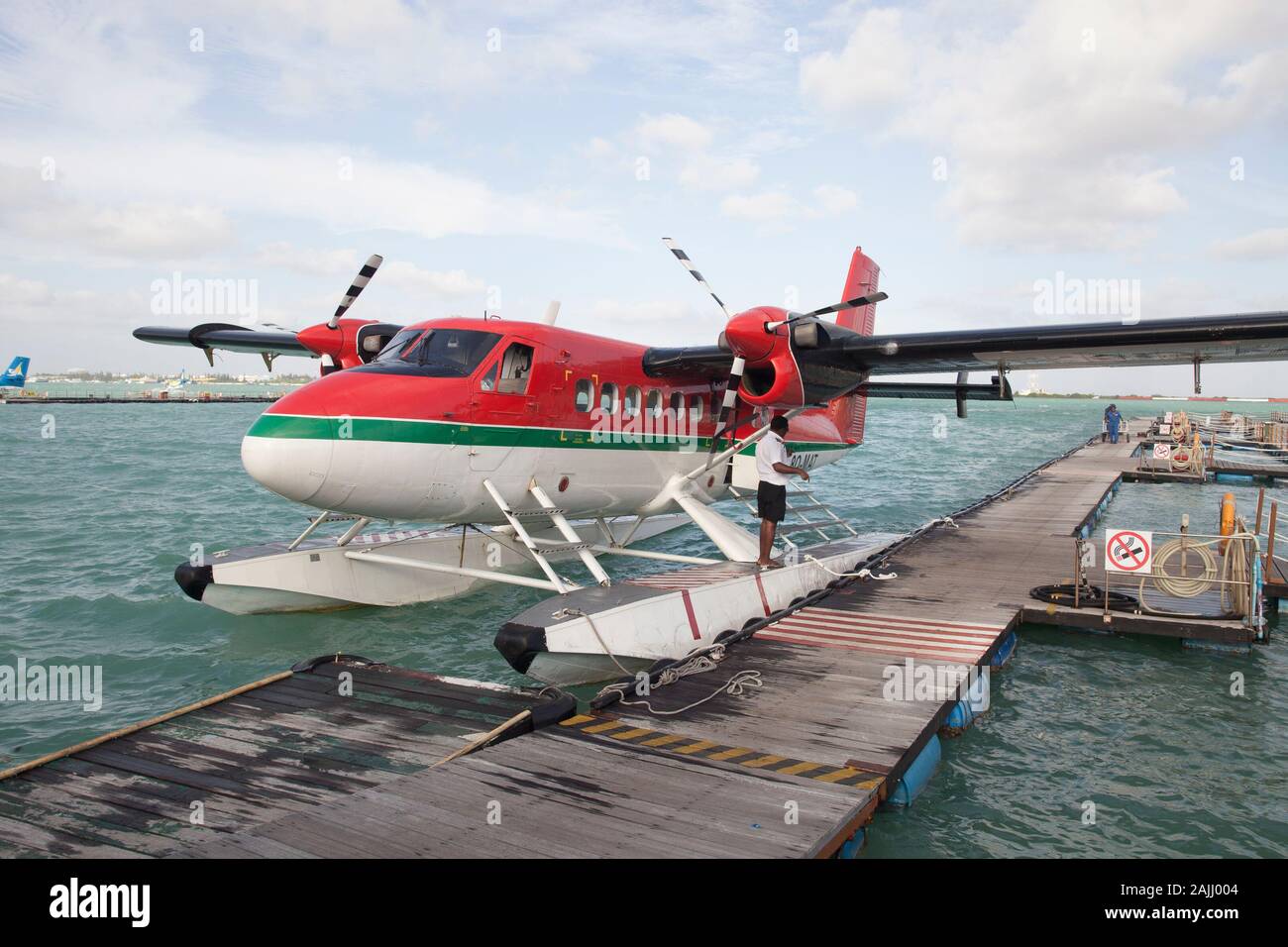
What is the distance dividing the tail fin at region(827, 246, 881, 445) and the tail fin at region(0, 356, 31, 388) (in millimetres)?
114312

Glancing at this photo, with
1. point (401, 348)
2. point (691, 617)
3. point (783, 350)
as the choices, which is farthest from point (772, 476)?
point (401, 348)

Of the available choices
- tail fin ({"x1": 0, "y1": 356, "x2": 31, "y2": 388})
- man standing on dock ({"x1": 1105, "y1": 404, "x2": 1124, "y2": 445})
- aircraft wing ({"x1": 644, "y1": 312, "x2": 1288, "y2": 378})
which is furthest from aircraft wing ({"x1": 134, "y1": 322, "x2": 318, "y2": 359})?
tail fin ({"x1": 0, "y1": 356, "x2": 31, "y2": 388})

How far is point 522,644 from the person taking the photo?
7527 mm

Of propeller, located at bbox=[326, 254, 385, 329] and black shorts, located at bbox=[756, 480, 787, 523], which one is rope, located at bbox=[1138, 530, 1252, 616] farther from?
propeller, located at bbox=[326, 254, 385, 329]

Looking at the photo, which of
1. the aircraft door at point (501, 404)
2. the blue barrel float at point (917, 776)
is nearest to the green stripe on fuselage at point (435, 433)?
the aircraft door at point (501, 404)

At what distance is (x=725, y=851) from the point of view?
4.08m

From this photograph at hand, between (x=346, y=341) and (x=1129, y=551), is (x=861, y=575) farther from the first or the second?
(x=346, y=341)

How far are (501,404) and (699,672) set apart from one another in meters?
3.76

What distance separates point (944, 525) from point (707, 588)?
9.06 meters

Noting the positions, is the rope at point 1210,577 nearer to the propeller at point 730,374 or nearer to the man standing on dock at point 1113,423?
the propeller at point 730,374

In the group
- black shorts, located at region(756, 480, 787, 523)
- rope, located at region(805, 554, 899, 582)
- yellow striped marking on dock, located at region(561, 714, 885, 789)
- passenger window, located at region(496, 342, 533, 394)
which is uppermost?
passenger window, located at region(496, 342, 533, 394)

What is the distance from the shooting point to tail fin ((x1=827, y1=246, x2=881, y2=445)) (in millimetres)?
14875
